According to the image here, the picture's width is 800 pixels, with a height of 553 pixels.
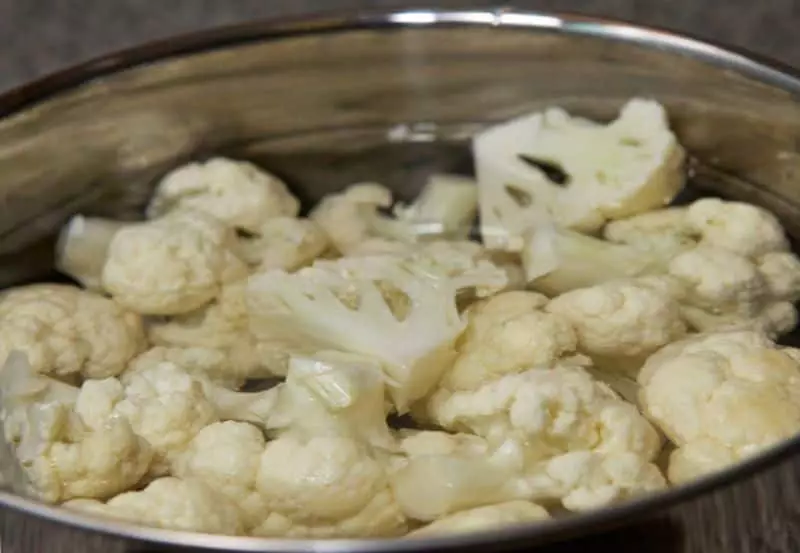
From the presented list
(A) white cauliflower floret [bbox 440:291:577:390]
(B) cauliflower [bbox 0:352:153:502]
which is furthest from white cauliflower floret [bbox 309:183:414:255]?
(B) cauliflower [bbox 0:352:153:502]

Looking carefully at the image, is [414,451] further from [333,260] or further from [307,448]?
[333,260]

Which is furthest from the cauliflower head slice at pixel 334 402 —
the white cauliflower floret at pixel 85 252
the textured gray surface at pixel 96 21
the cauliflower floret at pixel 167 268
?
the textured gray surface at pixel 96 21

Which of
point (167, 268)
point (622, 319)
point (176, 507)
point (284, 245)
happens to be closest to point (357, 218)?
point (284, 245)

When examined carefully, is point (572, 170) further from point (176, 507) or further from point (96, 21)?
point (96, 21)

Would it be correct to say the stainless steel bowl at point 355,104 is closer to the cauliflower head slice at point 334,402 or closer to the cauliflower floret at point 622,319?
the cauliflower floret at point 622,319

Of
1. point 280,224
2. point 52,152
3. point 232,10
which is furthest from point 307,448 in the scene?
point 232,10

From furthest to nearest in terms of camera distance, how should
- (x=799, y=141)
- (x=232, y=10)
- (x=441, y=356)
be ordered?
1. (x=232, y=10)
2. (x=799, y=141)
3. (x=441, y=356)
